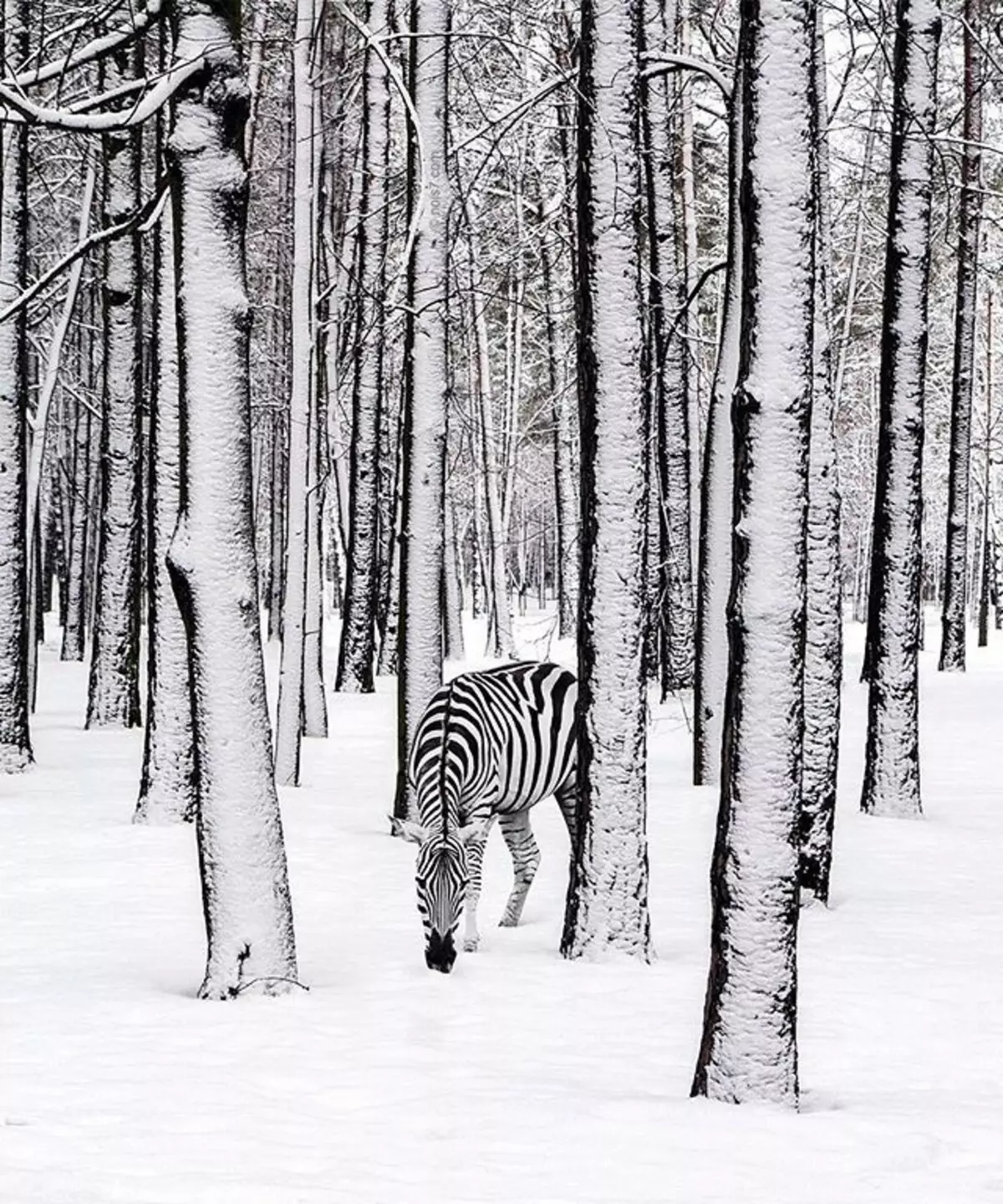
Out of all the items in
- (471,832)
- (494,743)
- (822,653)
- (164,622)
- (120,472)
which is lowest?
(471,832)

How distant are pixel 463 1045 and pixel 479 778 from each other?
260 centimetres

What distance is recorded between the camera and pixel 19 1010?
22.9ft

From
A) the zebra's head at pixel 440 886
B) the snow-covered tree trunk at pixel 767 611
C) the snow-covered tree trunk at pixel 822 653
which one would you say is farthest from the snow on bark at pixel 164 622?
the snow-covered tree trunk at pixel 767 611

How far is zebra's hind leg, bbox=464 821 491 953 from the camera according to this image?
349 inches

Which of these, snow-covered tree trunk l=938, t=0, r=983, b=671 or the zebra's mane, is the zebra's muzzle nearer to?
the zebra's mane

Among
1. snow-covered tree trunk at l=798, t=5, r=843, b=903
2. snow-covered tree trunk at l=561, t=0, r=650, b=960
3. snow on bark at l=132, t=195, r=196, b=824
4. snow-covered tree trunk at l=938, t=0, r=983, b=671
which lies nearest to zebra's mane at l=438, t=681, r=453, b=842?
snow-covered tree trunk at l=561, t=0, r=650, b=960

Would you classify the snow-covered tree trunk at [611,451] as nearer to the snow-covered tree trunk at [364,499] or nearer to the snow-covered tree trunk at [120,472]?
the snow-covered tree trunk at [120,472]

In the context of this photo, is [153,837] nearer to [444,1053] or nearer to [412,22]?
[444,1053]

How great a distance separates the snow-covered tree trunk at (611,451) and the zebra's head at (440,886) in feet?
2.54

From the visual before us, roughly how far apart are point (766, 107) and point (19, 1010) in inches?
198

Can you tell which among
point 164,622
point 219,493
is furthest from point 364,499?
point 219,493

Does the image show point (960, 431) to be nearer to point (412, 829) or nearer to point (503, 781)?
point (503, 781)

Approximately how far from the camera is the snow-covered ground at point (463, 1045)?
499 centimetres

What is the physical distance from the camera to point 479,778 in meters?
9.27
